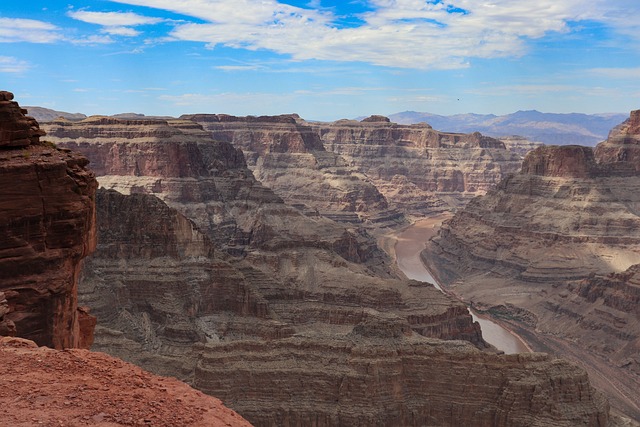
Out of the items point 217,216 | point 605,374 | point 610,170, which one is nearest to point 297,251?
point 217,216

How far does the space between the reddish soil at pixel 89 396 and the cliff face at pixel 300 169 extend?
12937 centimetres

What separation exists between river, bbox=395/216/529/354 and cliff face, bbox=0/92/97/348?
54364 mm

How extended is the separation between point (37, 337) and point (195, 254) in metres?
36.4

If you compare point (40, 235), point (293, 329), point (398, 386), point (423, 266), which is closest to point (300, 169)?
point (423, 266)

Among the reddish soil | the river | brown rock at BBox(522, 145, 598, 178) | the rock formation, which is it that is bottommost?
the river

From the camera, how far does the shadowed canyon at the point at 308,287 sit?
81.1 ft

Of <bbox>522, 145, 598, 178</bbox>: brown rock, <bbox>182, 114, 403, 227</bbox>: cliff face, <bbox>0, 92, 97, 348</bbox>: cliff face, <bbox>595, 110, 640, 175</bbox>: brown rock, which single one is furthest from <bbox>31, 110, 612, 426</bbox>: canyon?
<bbox>182, 114, 403, 227</bbox>: cliff face

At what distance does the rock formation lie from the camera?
76188mm

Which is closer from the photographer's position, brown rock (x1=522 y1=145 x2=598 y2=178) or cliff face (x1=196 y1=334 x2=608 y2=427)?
cliff face (x1=196 y1=334 x2=608 y2=427)

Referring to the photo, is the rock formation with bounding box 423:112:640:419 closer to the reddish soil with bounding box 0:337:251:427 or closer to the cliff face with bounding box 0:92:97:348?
the cliff face with bounding box 0:92:97:348

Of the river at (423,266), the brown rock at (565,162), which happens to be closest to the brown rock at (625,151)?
the brown rock at (565,162)

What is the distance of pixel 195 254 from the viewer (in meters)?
60.0

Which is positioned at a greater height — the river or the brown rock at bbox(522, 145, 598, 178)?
the brown rock at bbox(522, 145, 598, 178)

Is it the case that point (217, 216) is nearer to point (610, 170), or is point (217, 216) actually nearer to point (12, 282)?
point (610, 170)
